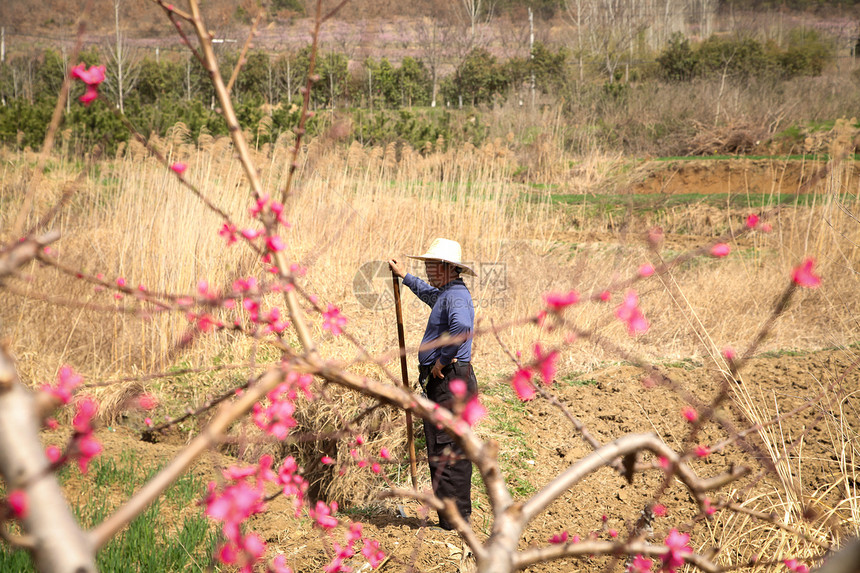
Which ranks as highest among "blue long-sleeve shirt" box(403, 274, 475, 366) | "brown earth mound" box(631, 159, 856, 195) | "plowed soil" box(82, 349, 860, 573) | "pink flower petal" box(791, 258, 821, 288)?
"pink flower petal" box(791, 258, 821, 288)

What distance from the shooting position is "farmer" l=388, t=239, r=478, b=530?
11.0 ft

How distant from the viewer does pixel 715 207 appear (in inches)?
411

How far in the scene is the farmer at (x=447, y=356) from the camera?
3.34 metres

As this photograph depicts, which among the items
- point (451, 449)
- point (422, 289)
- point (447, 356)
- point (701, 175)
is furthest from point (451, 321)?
point (701, 175)

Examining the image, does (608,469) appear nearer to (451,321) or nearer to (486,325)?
(451,321)

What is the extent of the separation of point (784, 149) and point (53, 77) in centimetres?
2392

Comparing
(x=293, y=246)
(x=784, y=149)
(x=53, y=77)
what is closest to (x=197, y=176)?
(x=293, y=246)

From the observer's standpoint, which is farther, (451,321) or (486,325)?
(486,325)

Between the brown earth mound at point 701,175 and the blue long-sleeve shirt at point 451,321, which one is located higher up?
the blue long-sleeve shirt at point 451,321

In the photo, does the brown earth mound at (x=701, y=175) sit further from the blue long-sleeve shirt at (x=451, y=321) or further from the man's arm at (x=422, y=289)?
the blue long-sleeve shirt at (x=451, y=321)

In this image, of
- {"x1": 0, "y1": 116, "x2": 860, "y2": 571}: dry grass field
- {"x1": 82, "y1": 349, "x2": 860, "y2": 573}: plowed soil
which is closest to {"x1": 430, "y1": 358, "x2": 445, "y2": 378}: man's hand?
{"x1": 0, "y1": 116, "x2": 860, "y2": 571}: dry grass field

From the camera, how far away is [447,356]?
333cm

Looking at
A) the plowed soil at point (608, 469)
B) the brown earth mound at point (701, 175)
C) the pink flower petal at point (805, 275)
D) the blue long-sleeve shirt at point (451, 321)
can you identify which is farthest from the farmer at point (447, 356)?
the brown earth mound at point (701, 175)

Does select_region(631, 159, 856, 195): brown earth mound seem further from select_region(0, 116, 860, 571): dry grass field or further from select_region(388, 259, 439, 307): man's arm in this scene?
select_region(388, 259, 439, 307): man's arm
